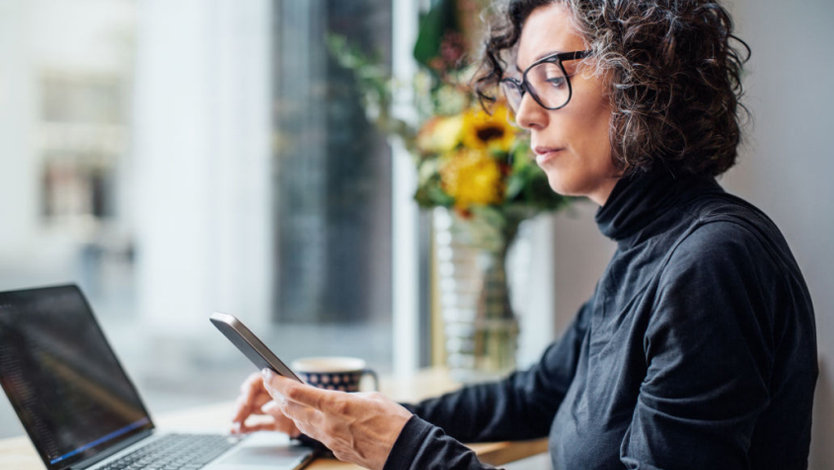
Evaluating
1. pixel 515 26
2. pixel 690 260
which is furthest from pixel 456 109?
pixel 690 260

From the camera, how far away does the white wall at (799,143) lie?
3.44 ft

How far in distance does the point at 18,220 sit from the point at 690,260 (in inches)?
48.6

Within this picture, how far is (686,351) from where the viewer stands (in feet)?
2.19

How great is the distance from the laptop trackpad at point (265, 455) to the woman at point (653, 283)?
0.03m

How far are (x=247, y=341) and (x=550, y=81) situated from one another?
19.1 inches

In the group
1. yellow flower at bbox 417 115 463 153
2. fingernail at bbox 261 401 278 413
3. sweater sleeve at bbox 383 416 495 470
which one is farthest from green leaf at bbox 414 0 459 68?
sweater sleeve at bbox 383 416 495 470

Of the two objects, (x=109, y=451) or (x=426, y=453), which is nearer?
(x=426, y=453)

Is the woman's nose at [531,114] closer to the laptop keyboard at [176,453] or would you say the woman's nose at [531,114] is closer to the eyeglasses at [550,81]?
the eyeglasses at [550,81]

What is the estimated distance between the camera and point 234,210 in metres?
1.67

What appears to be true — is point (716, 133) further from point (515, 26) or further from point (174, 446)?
point (174, 446)

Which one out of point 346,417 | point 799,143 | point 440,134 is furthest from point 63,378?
point 799,143

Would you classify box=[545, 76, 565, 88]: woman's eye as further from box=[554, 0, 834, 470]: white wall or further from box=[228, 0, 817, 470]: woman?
box=[554, 0, 834, 470]: white wall

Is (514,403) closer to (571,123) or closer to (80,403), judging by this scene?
(571,123)

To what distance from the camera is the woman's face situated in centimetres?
86
